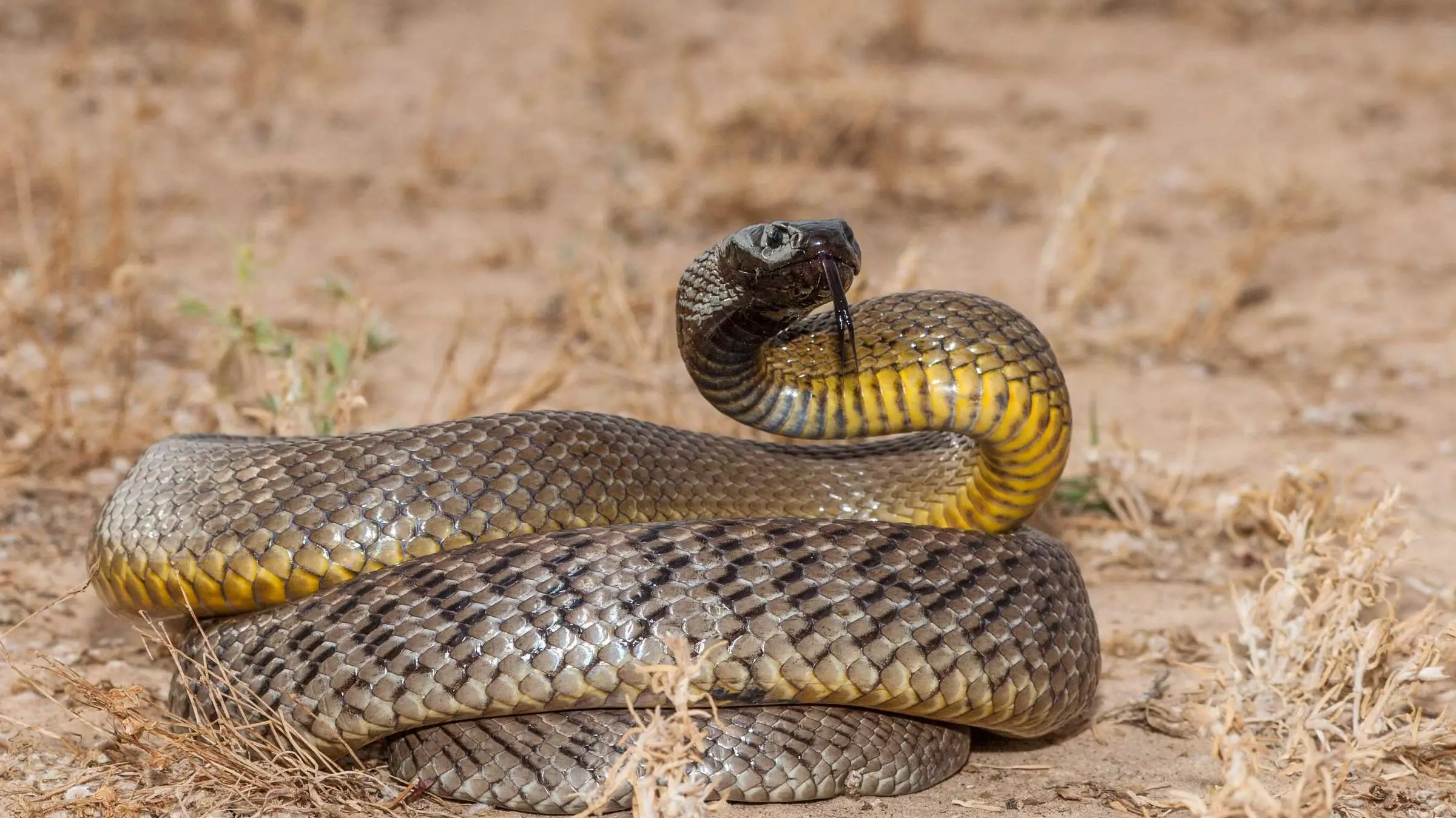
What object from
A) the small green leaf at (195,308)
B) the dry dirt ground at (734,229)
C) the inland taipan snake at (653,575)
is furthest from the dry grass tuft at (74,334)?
the inland taipan snake at (653,575)

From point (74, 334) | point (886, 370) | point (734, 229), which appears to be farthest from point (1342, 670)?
point (74, 334)

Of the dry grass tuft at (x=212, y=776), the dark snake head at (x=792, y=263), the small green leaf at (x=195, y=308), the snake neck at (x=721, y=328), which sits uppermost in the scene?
the dark snake head at (x=792, y=263)

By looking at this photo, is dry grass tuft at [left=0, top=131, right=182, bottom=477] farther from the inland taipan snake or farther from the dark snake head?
the dark snake head

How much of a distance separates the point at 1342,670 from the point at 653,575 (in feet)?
6.95

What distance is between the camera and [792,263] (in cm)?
373

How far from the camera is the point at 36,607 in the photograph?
4.92 m

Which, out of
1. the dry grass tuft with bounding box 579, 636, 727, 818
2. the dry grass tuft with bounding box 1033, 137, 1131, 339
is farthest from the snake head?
the dry grass tuft with bounding box 1033, 137, 1131, 339

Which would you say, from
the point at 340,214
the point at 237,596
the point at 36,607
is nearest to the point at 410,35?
the point at 340,214

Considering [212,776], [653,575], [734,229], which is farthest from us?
[734,229]

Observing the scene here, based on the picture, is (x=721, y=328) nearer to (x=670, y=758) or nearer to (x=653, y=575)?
(x=653, y=575)

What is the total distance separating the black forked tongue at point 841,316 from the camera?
370 cm

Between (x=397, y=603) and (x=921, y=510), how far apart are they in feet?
5.71

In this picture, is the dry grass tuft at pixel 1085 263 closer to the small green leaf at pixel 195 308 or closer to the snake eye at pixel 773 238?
the snake eye at pixel 773 238

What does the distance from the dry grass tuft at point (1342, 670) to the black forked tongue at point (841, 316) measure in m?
1.33
